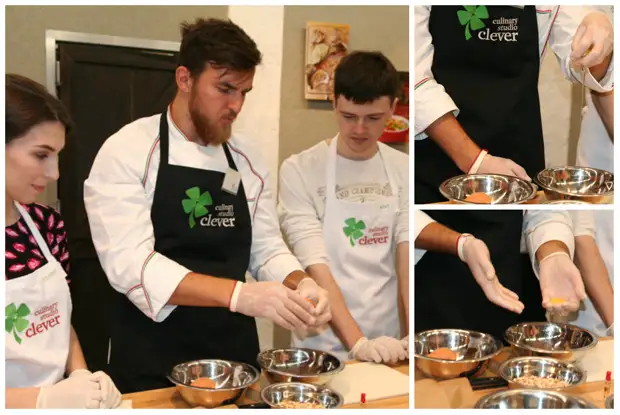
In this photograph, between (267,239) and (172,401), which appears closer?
(172,401)

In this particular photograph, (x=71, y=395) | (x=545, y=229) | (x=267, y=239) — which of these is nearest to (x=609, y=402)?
(x=545, y=229)

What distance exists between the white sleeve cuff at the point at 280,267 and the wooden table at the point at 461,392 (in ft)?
1.79

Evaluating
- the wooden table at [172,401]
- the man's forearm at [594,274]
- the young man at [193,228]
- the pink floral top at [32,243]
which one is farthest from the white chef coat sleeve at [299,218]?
the man's forearm at [594,274]

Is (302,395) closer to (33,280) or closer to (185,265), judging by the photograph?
(185,265)

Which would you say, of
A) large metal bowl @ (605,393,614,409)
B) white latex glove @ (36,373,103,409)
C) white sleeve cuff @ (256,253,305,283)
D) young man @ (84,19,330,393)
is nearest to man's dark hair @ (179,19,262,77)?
young man @ (84,19,330,393)

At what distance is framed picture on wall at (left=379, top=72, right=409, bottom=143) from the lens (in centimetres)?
204

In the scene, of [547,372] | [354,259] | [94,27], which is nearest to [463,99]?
[547,372]

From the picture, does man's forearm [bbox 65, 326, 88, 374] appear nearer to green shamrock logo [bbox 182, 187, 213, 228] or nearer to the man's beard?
green shamrock logo [bbox 182, 187, 213, 228]

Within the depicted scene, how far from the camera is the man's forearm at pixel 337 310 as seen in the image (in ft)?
6.26

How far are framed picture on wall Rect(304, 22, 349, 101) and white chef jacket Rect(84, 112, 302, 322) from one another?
0.33 meters

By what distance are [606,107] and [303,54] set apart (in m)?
0.91

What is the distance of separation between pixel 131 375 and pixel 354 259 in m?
0.69

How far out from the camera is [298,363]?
5.29 ft

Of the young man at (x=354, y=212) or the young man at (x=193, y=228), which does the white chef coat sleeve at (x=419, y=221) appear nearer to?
the young man at (x=193, y=228)
